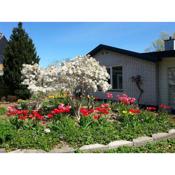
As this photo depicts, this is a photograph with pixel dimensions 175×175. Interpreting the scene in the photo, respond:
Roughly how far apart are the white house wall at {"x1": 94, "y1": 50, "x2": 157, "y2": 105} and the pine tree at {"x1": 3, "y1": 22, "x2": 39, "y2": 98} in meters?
3.89

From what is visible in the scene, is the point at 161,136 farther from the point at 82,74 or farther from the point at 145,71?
the point at 145,71

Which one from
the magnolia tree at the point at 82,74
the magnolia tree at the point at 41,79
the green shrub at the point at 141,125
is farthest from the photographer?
the magnolia tree at the point at 41,79

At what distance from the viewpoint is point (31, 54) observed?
55.0 ft

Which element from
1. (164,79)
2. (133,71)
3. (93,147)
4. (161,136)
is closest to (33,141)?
(93,147)

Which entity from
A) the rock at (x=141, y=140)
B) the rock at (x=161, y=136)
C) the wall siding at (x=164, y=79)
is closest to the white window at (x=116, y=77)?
the wall siding at (x=164, y=79)

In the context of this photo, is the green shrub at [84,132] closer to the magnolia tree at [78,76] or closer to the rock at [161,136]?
the rock at [161,136]

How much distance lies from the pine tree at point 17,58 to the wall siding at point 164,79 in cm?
685

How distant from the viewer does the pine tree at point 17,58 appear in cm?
1617

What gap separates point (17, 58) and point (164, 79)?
26.0 feet

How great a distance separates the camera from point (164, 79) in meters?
12.9

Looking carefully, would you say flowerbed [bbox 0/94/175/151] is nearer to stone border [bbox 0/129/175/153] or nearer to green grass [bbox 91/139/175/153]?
stone border [bbox 0/129/175/153]
